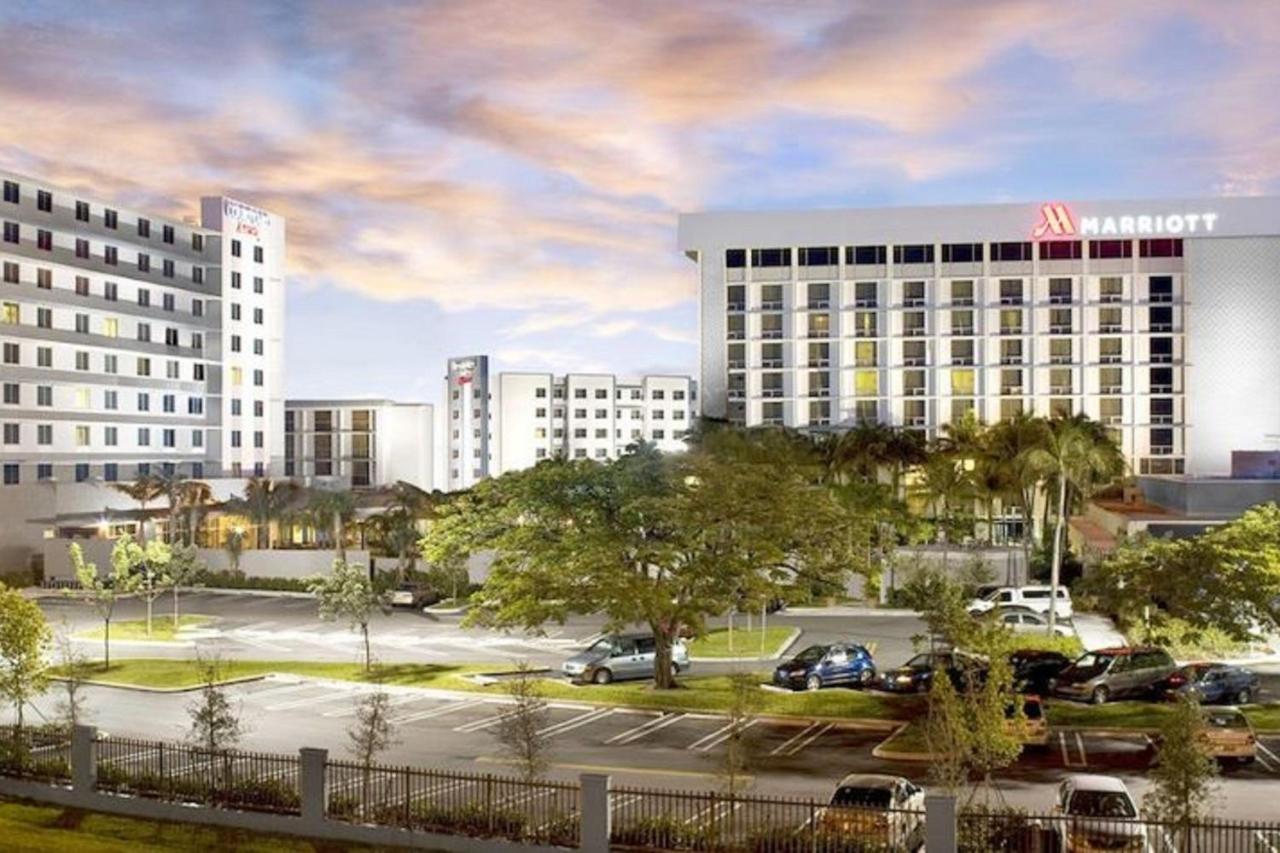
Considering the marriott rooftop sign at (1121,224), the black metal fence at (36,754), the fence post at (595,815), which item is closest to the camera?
the fence post at (595,815)

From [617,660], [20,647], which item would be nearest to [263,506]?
[617,660]

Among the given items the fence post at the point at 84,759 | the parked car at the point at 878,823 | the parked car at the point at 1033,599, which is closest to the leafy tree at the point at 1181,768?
the parked car at the point at 878,823

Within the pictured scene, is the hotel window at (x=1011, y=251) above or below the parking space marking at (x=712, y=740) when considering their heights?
above

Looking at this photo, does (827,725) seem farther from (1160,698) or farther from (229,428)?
(229,428)

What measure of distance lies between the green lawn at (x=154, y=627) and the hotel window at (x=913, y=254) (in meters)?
62.7

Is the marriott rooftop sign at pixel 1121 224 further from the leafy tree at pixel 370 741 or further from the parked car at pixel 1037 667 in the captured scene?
the leafy tree at pixel 370 741

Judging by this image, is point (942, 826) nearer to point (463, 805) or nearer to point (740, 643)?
point (463, 805)

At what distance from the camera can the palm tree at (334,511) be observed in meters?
76.8

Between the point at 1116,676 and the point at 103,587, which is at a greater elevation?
the point at 103,587

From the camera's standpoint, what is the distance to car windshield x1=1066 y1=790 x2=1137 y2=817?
75.3 ft

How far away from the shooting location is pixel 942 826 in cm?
2009

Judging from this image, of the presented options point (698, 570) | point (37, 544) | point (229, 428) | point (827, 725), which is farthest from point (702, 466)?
point (229, 428)

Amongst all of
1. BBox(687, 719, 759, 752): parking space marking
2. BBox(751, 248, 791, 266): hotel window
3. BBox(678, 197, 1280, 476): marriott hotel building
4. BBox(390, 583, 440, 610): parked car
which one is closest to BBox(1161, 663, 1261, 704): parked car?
BBox(687, 719, 759, 752): parking space marking

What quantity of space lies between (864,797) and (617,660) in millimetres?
20487
